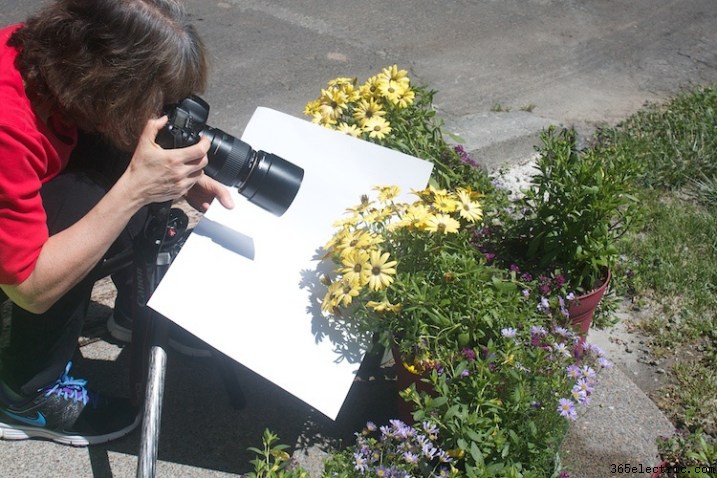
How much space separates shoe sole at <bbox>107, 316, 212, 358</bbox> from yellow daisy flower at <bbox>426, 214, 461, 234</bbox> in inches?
39.3

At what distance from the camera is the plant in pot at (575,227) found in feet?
6.48

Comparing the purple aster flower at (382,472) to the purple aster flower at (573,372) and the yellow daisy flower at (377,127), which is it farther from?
the yellow daisy flower at (377,127)

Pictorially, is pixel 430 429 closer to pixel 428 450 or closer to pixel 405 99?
pixel 428 450

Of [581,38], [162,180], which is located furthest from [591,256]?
[581,38]

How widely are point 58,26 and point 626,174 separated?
156cm

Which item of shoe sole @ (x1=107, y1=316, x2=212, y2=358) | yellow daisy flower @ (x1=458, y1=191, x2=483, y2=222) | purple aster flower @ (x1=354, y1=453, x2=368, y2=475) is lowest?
shoe sole @ (x1=107, y1=316, x2=212, y2=358)

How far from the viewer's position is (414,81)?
4.32 metres

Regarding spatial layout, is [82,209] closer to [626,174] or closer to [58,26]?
[58,26]

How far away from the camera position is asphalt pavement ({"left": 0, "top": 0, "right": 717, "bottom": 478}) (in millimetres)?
2076

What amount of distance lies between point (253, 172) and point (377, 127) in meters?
0.53

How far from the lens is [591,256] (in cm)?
203

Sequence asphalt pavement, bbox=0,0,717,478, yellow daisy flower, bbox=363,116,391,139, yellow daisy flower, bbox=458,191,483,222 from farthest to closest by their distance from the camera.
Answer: yellow daisy flower, bbox=363,116,391,139
asphalt pavement, bbox=0,0,717,478
yellow daisy flower, bbox=458,191,483,222

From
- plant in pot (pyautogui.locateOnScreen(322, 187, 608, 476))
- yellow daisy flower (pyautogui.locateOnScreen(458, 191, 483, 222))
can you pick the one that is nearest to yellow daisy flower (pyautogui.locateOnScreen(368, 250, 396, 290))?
plant in pot (pyautogui.locateOnScreen(322, 187, 608, 476))

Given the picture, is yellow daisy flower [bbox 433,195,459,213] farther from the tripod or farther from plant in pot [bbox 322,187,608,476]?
the tripod
